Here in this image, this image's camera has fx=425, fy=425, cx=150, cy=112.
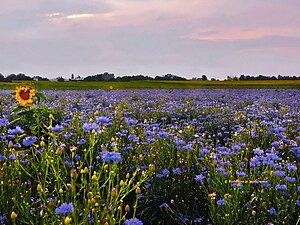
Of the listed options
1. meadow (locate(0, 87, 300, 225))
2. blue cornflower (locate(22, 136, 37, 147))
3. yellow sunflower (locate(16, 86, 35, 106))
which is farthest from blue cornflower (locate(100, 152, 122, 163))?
yellow sunflower (locate(16, 86, 35, 106))

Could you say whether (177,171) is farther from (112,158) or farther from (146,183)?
(112,158)

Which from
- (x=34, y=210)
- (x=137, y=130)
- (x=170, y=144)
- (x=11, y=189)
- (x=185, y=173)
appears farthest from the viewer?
(x=137, y=130)

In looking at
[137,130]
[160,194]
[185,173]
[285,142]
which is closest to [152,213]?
[160,194]

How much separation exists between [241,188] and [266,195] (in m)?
0.21

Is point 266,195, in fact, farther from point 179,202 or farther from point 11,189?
point 11,189

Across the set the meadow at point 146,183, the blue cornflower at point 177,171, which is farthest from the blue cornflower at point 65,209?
the blue cornflower at point 177,171

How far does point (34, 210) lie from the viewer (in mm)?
2461

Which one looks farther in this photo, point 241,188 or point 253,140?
point 253,140

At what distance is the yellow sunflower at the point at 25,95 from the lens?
167 inches

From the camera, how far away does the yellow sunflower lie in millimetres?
4238

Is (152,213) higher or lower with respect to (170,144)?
lower

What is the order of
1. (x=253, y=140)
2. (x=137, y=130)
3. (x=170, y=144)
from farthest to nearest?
(x=137, y=130) < (x=253, y=140) < (x=170, y=144)

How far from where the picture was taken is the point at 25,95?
429 cm

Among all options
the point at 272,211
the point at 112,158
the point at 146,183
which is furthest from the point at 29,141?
the point at 272,211
